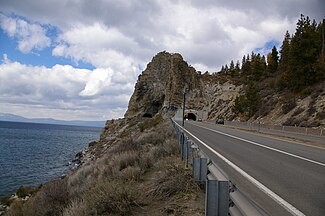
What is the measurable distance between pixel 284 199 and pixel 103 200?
11.2ft

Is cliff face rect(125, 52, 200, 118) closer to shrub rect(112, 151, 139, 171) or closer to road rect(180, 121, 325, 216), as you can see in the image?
road rect(180, 121, 325, 216)

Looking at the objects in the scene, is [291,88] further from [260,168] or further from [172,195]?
[172,195]

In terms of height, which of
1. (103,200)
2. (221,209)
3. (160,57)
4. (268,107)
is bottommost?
(103,200)

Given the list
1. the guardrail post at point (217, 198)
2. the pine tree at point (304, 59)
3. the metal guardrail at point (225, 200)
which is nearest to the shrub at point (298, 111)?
the pine tree at point (304, 59)

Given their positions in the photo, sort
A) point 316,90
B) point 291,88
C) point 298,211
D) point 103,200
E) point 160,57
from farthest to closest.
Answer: point 160,57
point 291,88
point 316,90
point 103,200
point 298,211

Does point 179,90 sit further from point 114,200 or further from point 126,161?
point 114,200

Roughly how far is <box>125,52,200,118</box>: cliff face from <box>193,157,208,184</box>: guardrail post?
259 ft

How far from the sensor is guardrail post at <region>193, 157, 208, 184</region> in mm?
6105

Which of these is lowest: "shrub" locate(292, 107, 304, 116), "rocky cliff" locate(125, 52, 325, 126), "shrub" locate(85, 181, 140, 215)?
"shrub" locate(85, 181, 140, 215)

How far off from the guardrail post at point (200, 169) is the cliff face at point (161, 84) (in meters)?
79.1

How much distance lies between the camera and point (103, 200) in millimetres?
6191

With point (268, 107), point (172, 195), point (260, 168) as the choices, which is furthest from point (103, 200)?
point (268, 107)

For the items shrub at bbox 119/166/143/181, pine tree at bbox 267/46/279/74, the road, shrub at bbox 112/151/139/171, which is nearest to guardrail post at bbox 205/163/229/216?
the road

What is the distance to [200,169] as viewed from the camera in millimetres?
6258
